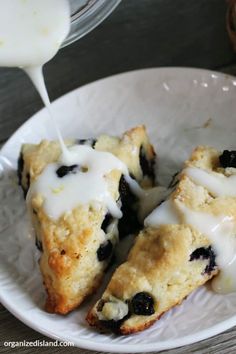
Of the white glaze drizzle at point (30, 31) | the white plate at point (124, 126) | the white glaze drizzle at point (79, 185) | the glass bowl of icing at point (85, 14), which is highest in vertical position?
the white glaze drizzle at point (30, 31)

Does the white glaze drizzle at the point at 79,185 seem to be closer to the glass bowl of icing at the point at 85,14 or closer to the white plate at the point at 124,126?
the white plate at the point at 124,126

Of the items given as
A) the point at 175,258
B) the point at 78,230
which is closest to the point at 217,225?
the point at 175,258

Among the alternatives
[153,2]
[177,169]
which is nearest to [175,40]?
[153,2]

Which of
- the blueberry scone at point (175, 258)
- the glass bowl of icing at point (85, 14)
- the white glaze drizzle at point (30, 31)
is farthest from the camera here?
the glass bowl of icing at point (85, 14)

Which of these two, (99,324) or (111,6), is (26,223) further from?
(111,6)

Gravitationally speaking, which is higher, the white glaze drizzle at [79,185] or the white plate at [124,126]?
the white glaze drizzle at [79,185]

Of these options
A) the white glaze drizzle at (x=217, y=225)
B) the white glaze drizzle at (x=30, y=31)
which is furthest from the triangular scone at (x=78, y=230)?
the white glaze drizzle at (x=30, y=31)
